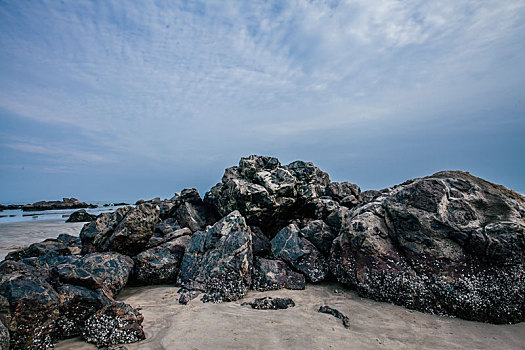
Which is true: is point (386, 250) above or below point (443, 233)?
below

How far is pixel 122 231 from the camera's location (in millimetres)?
8625

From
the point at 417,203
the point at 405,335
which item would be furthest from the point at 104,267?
the point at 417,203

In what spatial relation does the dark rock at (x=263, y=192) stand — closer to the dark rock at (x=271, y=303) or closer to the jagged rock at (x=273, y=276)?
the jagged rock at (x=273, y=276)

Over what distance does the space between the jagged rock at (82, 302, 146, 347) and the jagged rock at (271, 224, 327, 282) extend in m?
4.41

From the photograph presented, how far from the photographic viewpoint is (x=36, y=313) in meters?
4.44

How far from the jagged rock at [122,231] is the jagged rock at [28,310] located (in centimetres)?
384

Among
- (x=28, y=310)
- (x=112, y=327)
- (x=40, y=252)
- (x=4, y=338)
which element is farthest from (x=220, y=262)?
(x=40, y=252)

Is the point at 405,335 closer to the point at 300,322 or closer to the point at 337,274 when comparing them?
the point at 300,322

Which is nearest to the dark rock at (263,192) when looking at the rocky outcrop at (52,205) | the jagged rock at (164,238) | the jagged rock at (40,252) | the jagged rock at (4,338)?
the jagged rock at (164,238)

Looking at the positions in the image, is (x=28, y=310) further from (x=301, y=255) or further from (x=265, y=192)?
(x=265, y=192)

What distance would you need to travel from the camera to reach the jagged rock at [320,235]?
8.54 m

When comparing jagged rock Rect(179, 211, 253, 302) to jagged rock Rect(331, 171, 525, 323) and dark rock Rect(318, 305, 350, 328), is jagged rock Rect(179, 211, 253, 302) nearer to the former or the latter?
dark rock Rect(318, 305, 350, 328)

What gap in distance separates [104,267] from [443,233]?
8.50 metres

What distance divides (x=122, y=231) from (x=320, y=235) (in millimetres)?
6226
